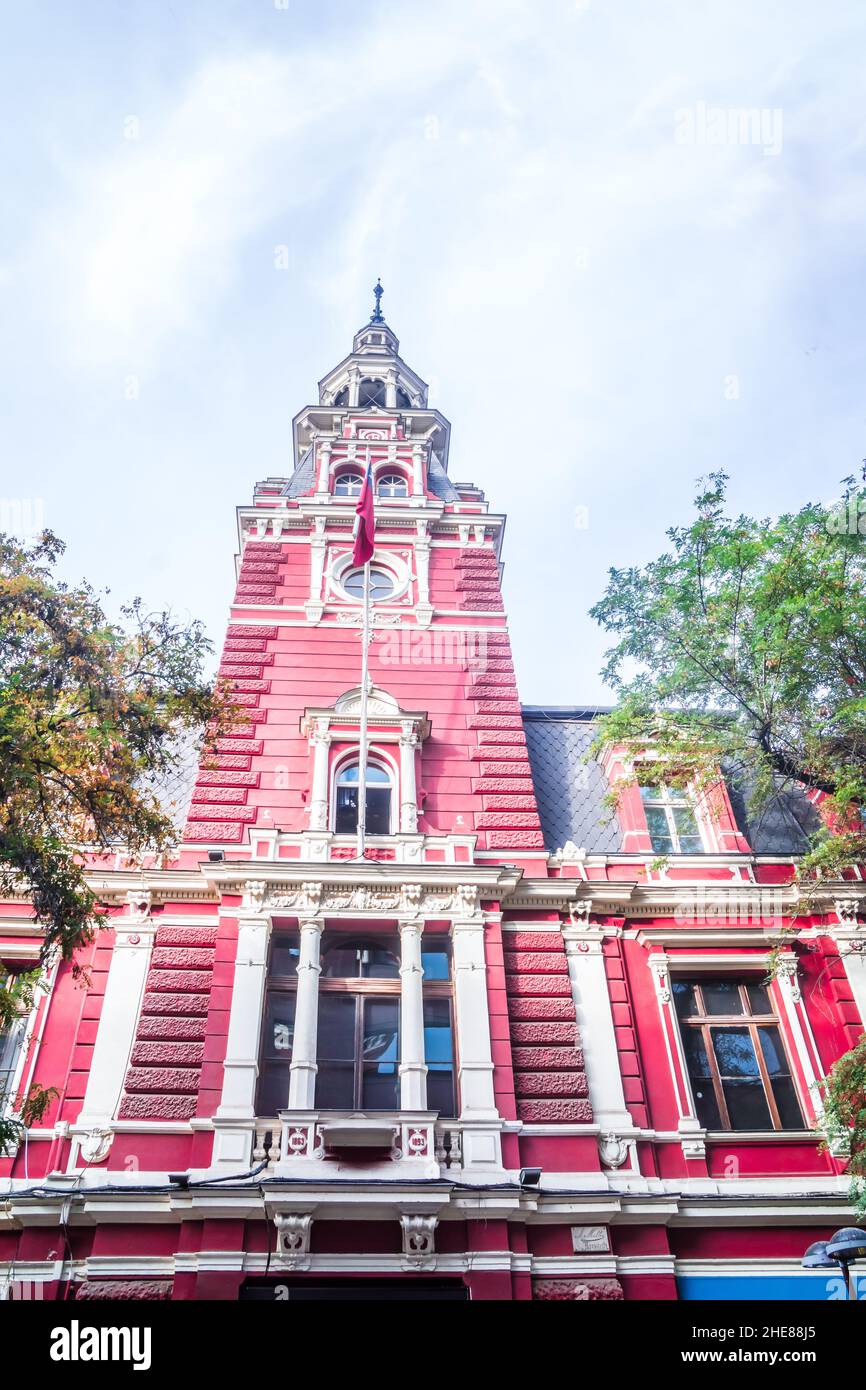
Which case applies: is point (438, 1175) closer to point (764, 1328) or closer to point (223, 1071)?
point (223, 1071)

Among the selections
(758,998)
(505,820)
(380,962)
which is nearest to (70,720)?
(380,962)

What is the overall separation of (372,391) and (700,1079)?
2169 cm

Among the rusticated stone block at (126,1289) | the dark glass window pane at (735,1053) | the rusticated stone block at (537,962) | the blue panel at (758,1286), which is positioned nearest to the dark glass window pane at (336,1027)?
the rusticated stone block at (537,962)

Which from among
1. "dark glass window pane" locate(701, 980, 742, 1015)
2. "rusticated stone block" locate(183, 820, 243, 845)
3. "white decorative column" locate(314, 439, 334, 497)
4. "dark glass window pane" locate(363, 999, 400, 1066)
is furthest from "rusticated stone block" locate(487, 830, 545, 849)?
"white decorative column" locate(314, 439, 334, 497)

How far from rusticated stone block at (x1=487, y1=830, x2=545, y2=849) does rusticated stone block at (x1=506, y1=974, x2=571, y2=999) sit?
2.47 meters

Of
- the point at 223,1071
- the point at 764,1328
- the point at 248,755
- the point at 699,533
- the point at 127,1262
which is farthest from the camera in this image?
the point at 248,755

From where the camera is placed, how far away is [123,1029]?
14.6 metres

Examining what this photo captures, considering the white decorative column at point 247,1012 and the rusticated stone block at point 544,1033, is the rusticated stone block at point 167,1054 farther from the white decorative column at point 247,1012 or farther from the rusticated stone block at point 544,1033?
the rusticated stone block at point 544,1033

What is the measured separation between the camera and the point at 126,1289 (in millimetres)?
12156

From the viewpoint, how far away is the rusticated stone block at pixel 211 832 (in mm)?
16891

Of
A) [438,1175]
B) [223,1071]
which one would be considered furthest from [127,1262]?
[438,1175]

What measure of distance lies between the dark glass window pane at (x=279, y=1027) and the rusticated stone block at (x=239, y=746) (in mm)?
4971

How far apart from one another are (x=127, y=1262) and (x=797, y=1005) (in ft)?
33.8

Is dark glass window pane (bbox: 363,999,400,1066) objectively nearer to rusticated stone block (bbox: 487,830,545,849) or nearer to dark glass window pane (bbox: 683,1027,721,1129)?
rusticated stone block (bbox: 487,830,545,849)
